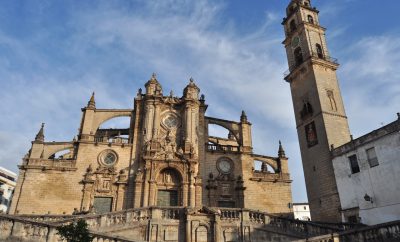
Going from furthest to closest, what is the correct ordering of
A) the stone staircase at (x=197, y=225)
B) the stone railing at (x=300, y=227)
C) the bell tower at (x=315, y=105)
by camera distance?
the bell tower at (x=315, y=105), the stone railing at (x=300, y=227), the stone staircase at (x=197, y=225)

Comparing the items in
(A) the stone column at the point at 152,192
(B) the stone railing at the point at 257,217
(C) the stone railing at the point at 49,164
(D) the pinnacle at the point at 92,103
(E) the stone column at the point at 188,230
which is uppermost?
(D) the pinnacle at the point at 92,103

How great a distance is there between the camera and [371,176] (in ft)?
64.0

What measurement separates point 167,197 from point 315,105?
45.3ft

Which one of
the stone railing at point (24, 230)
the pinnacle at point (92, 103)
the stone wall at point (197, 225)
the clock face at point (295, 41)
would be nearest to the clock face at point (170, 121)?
the pinnacle at point (92, 103)

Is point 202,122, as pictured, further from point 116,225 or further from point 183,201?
point 116,225

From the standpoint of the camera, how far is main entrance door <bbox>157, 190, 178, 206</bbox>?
25812 millimetres

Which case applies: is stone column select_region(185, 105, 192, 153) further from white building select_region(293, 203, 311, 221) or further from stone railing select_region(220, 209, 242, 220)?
white building select_region(293, 203, 311, 221)

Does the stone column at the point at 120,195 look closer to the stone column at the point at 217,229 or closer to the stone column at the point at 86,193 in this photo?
the stone column at the point at 86,193

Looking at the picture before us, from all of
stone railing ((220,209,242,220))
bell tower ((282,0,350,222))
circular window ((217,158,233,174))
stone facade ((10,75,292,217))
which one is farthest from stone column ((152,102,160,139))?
stone railing ((220,209,242,220))

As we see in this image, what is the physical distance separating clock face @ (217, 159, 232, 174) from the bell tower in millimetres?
6452

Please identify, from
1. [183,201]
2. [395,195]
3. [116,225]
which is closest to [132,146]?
[183,201]

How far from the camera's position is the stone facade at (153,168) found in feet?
80.6

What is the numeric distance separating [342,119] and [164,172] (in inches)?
580

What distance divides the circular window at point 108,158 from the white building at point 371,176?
16937 millimetres
